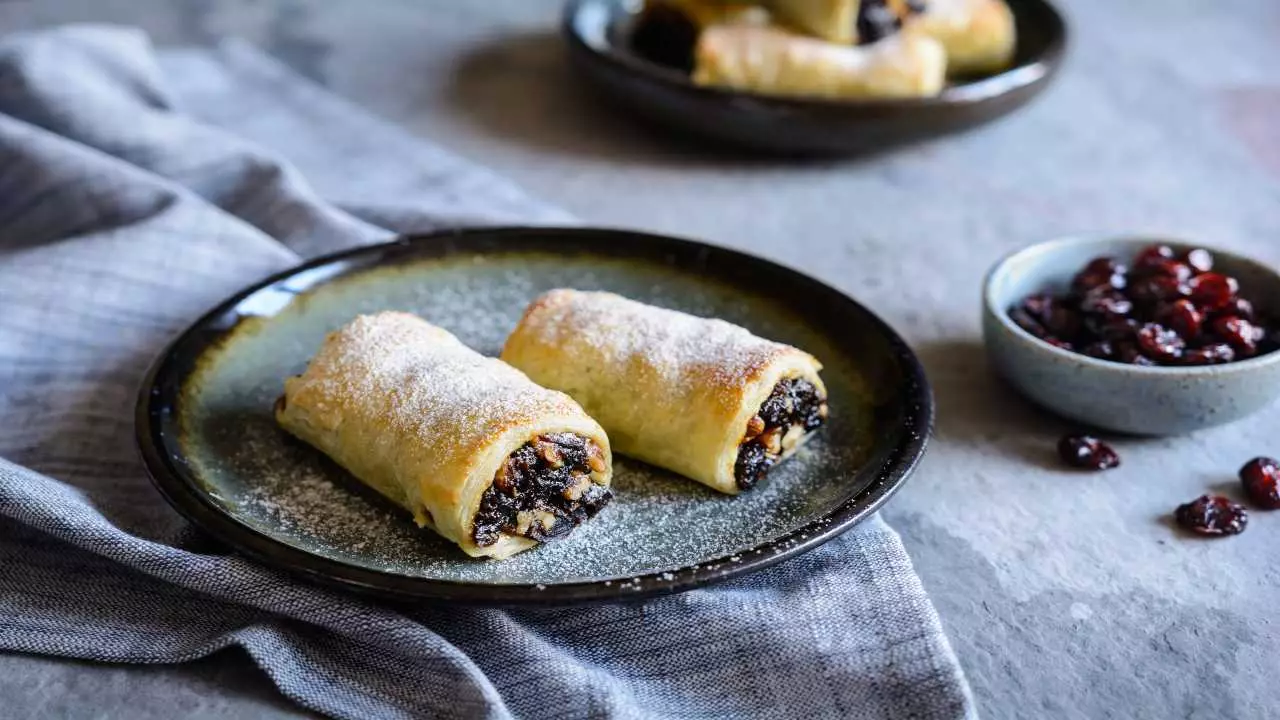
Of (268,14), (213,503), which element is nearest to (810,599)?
(213,503)

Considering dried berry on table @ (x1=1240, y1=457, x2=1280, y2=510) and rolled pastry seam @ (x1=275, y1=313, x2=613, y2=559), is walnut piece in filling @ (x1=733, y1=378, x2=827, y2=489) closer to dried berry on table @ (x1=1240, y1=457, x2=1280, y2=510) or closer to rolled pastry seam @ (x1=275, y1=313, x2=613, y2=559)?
rolled pastry seam @ (x1=275, y1=313, x2=613, y2=559)

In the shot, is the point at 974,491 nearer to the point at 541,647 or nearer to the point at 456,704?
the point at 541,647

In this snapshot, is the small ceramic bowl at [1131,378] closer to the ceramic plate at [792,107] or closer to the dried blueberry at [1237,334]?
the dried blueberry at [1237,334]

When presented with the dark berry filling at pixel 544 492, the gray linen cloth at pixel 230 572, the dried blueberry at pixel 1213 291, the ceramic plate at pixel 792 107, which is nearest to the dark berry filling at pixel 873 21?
the ceramic plate at pixel 792 107

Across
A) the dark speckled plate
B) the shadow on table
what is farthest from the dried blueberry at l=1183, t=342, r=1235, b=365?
the shadow on table

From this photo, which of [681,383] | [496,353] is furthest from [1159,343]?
[496,353]

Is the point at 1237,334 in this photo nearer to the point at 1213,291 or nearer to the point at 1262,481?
the point at 1213,291
